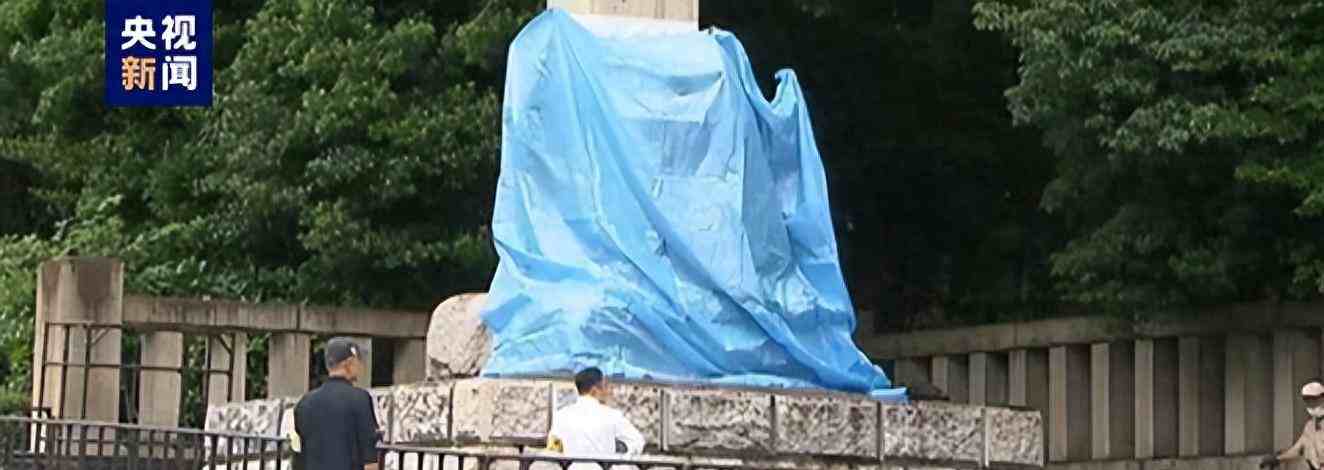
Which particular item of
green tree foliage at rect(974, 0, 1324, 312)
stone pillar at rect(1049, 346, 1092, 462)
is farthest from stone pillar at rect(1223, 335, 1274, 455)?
stone pillar at rect(1049, 346, 1092, 462)

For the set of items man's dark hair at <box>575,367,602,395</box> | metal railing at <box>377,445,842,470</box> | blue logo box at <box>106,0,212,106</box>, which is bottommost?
metal railing at <box>377,445,842,470</box>

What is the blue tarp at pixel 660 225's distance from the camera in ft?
59.4

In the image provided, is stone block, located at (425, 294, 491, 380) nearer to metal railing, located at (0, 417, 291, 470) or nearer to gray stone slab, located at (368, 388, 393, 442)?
gray stone slab, located at (368, 388, 393, 442)

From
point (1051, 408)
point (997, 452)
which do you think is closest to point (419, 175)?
point (1051, 408)

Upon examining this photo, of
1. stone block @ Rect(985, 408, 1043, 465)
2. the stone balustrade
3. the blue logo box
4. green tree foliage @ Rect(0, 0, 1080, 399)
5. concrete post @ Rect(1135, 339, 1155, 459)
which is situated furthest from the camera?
the blue logo box

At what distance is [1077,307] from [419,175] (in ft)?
19.2

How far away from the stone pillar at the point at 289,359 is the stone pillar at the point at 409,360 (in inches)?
31.1

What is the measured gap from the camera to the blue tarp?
18.1m

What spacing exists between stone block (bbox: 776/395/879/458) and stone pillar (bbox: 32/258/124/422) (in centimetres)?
817

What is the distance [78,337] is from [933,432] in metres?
8.60

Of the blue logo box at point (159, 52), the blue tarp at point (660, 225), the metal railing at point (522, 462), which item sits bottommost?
the metal railing at point (522, 462)

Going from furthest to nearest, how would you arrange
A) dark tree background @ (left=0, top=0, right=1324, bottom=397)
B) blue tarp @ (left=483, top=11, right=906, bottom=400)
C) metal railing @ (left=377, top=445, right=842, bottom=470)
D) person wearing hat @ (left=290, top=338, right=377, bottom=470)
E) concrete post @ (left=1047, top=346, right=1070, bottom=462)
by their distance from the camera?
concrete post @ (left=1047, top=346, right=1070, bottom=462), dark tree background @ (left=0, top=0, right=1324, bottom=397), blue tarp @ (left=483, top=11, right=906, bottom=400), metal railing @ (left=377, top=445, right=842, bottom=470), person wearing hat @ (left=290, top=338, right=377, bottom=470)

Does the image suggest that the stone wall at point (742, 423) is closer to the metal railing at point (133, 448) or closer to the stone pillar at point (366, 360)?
the metal railing at point (133, 448)

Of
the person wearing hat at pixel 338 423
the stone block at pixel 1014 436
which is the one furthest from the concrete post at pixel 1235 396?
the person wearing hat at pixel 338 423
